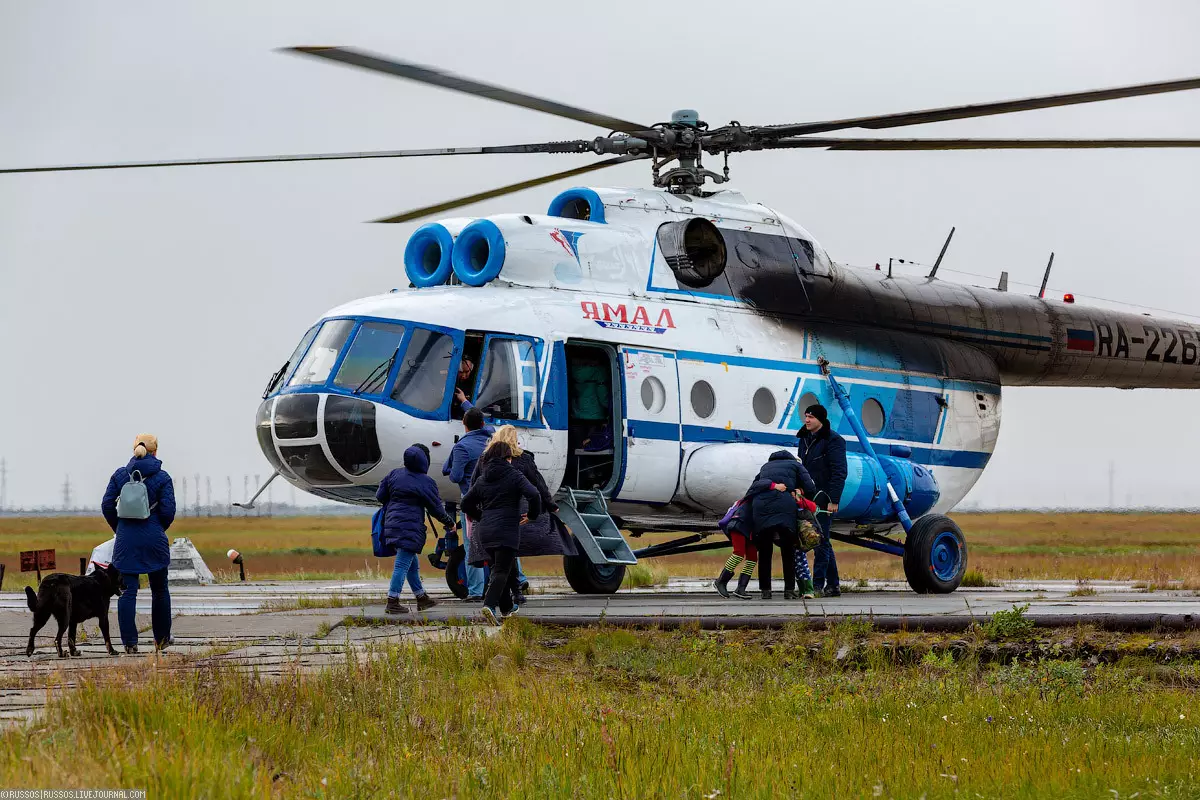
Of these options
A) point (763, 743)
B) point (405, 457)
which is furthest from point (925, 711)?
point (405, 457)

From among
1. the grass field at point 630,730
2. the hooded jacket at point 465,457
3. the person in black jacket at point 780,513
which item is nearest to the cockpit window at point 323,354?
the hooded jacket at point 465,457

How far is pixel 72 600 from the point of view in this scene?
1049cm

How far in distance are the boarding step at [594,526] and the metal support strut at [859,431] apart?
3584 millimetres

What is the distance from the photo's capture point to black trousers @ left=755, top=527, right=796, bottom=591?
1438 cm

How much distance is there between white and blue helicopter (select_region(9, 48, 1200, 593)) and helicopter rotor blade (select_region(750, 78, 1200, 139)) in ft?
0.14

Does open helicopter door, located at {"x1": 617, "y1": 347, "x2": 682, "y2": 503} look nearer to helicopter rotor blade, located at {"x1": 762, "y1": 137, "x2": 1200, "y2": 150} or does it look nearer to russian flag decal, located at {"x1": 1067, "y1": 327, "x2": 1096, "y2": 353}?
helicopter rotor blade, located at {"x1": 762, "y1": 137, "x2": 1200, "y2": 150}

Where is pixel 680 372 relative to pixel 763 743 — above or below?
above

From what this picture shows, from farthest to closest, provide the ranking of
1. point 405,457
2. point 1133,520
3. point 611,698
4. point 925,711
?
point 1133,520, point 405,457, point 611,698, point 925,711

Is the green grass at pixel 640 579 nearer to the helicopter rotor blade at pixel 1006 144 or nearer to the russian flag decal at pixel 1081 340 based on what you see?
the russian flag decal at pixel 1081 340

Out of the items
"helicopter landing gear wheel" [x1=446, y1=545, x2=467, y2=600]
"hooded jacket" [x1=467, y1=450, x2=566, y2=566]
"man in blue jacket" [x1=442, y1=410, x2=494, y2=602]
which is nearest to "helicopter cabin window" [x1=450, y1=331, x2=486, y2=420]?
"man in blue jacket" [x1=442, y1=410, x2=494, y2=602]

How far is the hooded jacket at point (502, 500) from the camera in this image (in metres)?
12.1

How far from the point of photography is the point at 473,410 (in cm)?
1396

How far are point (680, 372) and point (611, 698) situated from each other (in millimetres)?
7932

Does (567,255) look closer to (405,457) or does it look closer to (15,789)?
(405,457)
